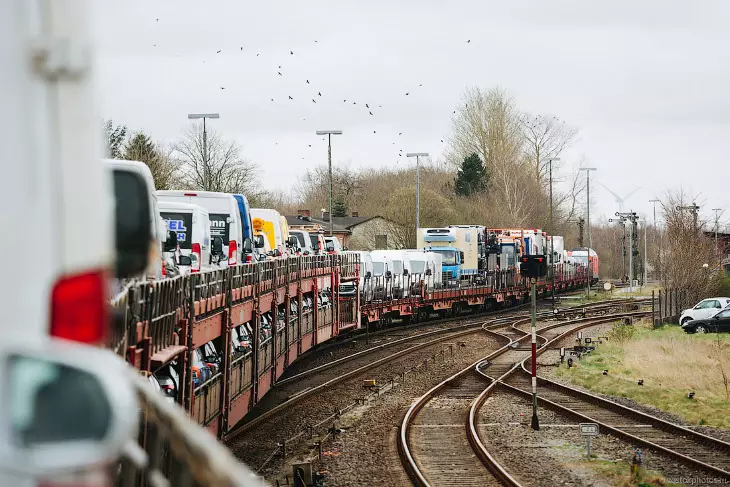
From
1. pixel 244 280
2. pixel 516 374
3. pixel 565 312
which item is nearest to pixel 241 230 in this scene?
pixel 244 280

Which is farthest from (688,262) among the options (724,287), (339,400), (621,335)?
(339,400)

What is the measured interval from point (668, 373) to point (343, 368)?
8183mm

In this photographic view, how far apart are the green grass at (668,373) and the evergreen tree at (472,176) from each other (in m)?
58.9

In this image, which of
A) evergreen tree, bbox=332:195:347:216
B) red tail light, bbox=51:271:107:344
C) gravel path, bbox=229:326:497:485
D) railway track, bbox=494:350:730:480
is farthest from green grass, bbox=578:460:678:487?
evergreen tree, bbox=332:195:347:216

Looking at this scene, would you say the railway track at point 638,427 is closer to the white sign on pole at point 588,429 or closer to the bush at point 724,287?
the white sign on pole at point 588,429

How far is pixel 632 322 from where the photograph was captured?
156ft

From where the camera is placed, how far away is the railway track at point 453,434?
15.1m

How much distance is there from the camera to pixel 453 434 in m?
18.8

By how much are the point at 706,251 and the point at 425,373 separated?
109 ft

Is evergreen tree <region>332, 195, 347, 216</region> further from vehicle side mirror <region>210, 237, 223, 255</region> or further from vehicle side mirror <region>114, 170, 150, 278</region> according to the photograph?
vehicle side mirror <region>114, 170, 150, 278</region>

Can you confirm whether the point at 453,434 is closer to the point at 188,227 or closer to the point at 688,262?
the point at 188,227

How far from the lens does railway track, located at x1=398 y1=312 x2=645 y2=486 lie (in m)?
15.1

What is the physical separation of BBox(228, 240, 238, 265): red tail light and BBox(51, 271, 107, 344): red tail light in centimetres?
1896

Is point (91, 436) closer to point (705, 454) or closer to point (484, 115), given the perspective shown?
point (705, 454)
